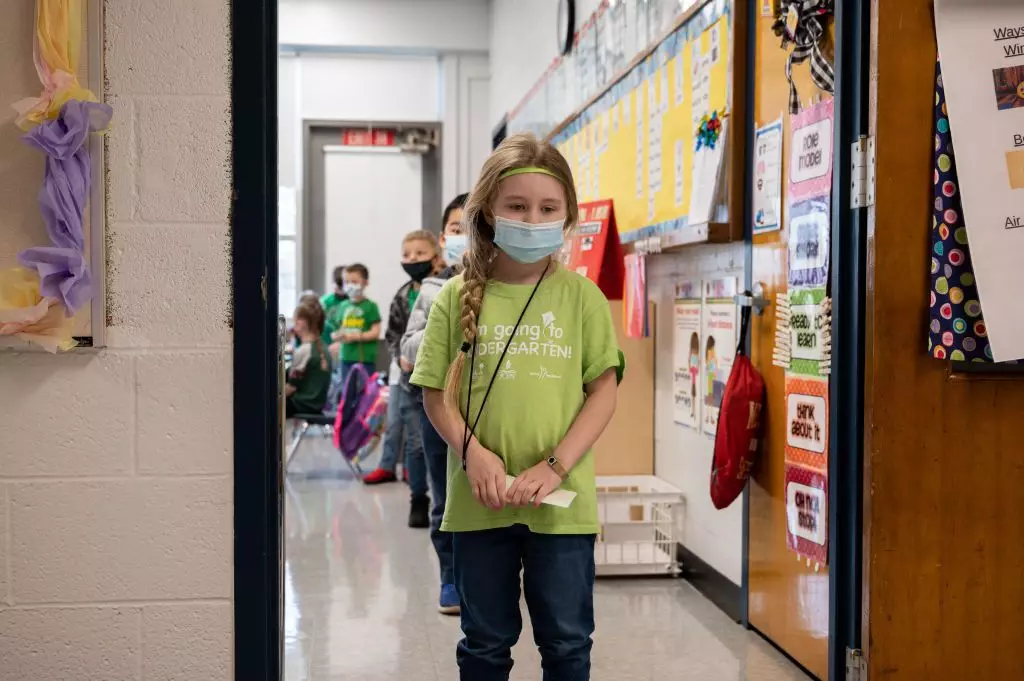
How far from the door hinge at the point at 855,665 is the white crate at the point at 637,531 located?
52.2 inches

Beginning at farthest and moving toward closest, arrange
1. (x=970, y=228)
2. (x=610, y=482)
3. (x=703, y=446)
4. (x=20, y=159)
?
(x=610, y=482) → (x=703, y=446) → (x=970, y=228) → (x=20, y=159)

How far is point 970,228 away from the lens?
186 centimetres

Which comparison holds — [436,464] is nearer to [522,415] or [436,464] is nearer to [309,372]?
[522,415]

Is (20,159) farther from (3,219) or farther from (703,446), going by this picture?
(703,446)

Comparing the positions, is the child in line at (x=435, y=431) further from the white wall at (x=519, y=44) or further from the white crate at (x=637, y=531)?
the white wall at (x=519, y=44)

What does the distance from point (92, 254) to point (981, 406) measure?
163 centimetres

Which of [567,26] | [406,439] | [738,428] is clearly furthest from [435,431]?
[567,26]

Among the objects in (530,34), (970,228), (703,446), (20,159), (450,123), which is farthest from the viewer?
(450,123)

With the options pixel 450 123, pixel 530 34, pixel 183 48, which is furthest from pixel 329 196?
pixel 183 48

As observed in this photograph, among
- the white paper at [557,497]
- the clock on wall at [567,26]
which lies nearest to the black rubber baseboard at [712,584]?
the white paper at [557,497]

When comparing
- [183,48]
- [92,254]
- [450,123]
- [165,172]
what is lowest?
[92,254]

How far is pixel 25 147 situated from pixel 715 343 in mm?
2040

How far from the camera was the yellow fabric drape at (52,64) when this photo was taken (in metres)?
1.49

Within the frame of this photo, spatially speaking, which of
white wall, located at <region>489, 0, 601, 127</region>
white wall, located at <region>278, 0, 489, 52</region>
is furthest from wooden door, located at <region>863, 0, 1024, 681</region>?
white wall, located at <region>278, 0, 489, 52</region>
